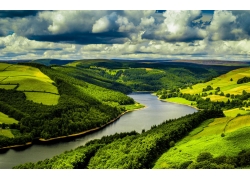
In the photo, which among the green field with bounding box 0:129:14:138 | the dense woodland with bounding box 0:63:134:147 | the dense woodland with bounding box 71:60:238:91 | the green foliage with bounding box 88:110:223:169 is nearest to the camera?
the green foliage with bounding box 88:110:223:169

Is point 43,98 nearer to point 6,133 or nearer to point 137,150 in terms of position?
point 6,133

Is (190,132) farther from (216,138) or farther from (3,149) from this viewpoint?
(3,149)

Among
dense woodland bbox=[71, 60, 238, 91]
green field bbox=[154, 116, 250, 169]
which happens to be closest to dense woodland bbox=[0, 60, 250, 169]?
green field bbox=[154, 116, 250, 169]

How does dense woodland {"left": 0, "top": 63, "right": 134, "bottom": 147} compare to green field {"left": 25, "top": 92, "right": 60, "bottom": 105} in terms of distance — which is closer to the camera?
dense woodland {"left": 0, "top": 63, "right": 134, "bottom": 147}

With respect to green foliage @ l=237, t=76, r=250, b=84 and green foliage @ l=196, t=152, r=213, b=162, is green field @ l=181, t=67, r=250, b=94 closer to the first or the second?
green foliage @ l=237, t=76, r=250, b=84

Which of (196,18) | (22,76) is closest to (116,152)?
(196,18)

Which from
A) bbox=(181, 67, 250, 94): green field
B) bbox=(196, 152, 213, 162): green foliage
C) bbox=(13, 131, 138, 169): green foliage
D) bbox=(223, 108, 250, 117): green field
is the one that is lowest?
bbox=(13, 131, 138, 169): green foliage
